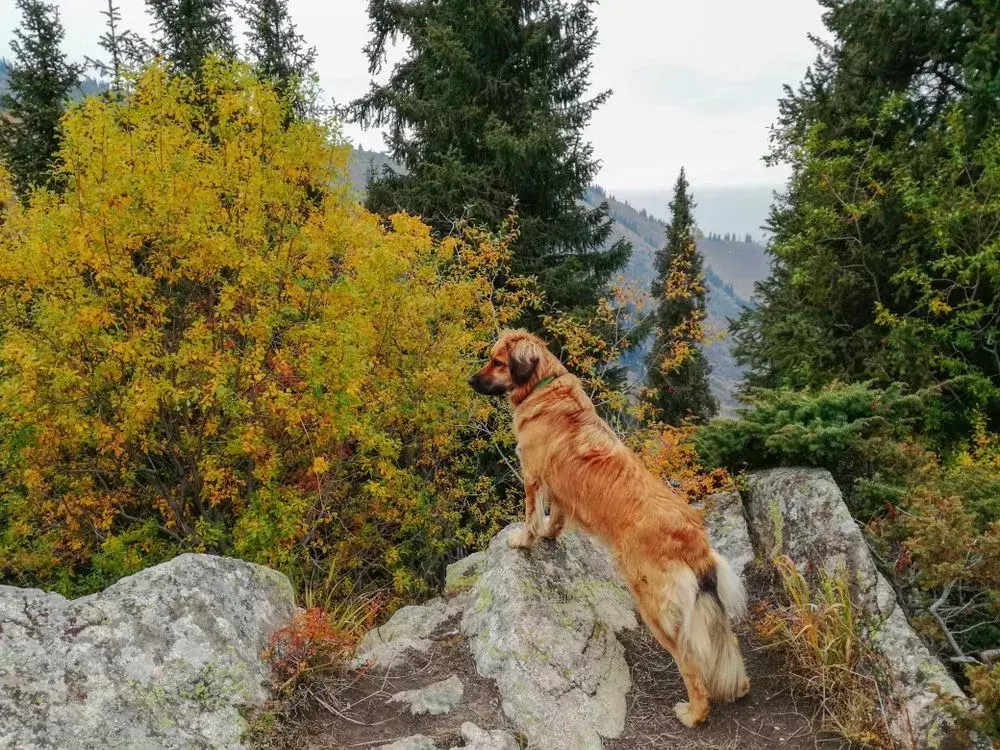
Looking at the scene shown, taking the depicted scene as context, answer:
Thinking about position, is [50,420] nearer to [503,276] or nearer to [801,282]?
[503,276]

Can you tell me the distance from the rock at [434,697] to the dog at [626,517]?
4.25 ft

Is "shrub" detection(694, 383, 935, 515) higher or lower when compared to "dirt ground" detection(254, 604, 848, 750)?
higher

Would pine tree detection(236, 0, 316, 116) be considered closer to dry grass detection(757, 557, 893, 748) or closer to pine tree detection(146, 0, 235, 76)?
pine tree detection(146, 0, 235, 76)

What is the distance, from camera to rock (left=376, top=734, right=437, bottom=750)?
3.63m

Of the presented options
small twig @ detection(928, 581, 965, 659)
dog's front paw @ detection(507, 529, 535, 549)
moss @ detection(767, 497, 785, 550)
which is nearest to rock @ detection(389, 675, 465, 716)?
dog's front paw @ detection(507, 529, 535, 549)

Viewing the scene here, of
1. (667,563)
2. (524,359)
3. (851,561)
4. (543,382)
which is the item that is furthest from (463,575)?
(851,561)

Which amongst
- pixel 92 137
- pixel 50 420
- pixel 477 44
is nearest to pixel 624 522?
pixel 50 420

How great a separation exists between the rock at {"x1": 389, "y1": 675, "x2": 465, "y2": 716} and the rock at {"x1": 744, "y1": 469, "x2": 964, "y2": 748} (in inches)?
112

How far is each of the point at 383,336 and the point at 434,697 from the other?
589 centimetres

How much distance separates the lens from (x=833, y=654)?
13.7 ft

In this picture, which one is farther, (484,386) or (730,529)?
(730,529)

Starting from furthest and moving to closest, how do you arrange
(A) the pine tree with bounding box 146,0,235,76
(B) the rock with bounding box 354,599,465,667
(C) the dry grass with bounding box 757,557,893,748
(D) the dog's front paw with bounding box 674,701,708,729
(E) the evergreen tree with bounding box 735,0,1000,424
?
1. (A) the pine tree with bounding box 146,0,235,76
2. (E) the evergreen tree with bounding box 735,0,1000,424
3. (B) the rock with bounding box 354,599,465,667
4. (D) the dog's front paw with bounding box 674,701,708,729
5. (C) the dry grass with bounding box 757,557,893,748

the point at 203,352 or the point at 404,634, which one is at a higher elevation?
the point at 203,352

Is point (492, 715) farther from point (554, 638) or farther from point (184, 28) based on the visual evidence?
point (184, 28)
